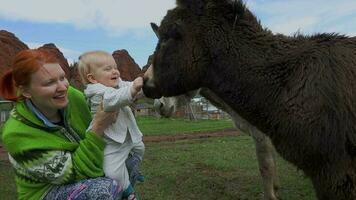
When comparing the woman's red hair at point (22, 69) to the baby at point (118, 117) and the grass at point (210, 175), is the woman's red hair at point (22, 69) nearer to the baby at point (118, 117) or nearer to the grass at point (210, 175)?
the baby at point (118, 117)

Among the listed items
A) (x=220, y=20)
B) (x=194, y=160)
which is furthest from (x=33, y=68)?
(x=194, y=160)

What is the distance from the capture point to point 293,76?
137 inches

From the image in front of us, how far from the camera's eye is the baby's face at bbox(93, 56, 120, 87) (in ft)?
12.5

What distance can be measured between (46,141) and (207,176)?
5.57 meters

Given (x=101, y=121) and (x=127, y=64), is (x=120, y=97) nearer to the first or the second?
(x=101, y=121)

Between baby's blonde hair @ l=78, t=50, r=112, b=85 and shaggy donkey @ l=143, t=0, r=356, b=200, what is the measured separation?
16.4 inches

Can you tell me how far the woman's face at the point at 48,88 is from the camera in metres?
3.28

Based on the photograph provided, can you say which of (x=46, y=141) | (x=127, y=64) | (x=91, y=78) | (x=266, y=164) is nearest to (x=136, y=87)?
(x=91, y=78)

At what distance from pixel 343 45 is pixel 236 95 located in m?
0.86

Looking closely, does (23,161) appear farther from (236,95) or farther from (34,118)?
(236,95)

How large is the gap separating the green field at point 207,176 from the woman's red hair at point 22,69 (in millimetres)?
3409

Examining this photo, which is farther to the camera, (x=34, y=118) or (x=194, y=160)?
(x=194, y=160)

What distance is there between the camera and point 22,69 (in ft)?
10.7

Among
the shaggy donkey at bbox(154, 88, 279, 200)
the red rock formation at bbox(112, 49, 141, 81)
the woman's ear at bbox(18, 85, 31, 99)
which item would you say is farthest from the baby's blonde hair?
the red rock formation at bbox(112, 49, 141, 81)
